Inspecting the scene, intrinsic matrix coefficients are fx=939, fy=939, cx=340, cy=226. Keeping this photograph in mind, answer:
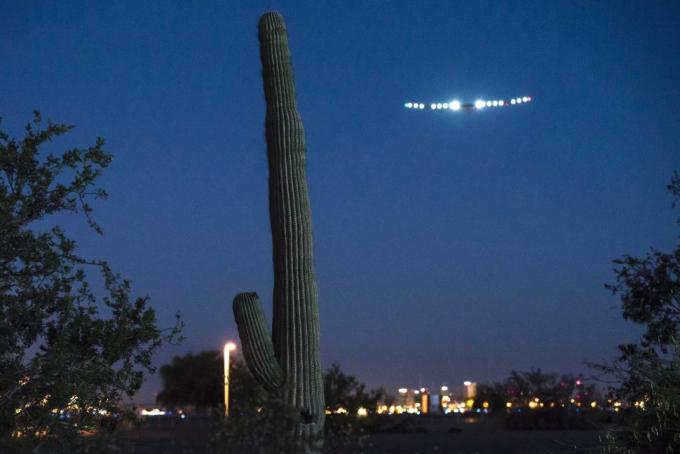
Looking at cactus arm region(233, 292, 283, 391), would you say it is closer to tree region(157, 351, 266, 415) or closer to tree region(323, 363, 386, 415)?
tree region(323, 363, 386, 415)

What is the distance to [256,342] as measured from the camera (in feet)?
31.9

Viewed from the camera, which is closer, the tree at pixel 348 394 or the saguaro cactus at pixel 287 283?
the saguaro cactus at pixel 287 283

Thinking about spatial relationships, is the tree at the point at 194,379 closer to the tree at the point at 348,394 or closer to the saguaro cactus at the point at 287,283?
the tree at the point at 348,394

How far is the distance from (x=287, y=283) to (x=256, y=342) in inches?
30.8

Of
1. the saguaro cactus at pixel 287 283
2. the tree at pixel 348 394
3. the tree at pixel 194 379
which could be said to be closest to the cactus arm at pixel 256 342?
the saguaro cactus at pixel 287 283

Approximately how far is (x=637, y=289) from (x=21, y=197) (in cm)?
1007

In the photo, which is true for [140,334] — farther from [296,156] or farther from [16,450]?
[16,450]

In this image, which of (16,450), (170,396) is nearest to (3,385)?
(16,450)

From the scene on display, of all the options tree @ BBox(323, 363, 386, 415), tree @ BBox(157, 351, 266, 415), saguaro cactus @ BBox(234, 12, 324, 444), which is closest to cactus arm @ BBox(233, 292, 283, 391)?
saguaro cactus @ BBox(234, 12, 324, 444)

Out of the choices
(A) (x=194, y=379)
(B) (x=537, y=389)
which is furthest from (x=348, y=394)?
(A) (x=194, y=379)

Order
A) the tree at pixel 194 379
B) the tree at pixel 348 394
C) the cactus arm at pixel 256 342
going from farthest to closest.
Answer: the tree at pixel 194 379 < the tree at pixel 348 394 < the cactus arm at pixel 256 342

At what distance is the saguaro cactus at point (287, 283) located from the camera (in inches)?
382

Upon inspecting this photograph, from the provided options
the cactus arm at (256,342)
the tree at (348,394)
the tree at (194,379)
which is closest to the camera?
the cactus arm at (256,342)

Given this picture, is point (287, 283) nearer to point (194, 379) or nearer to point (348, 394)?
point (348, 394)
